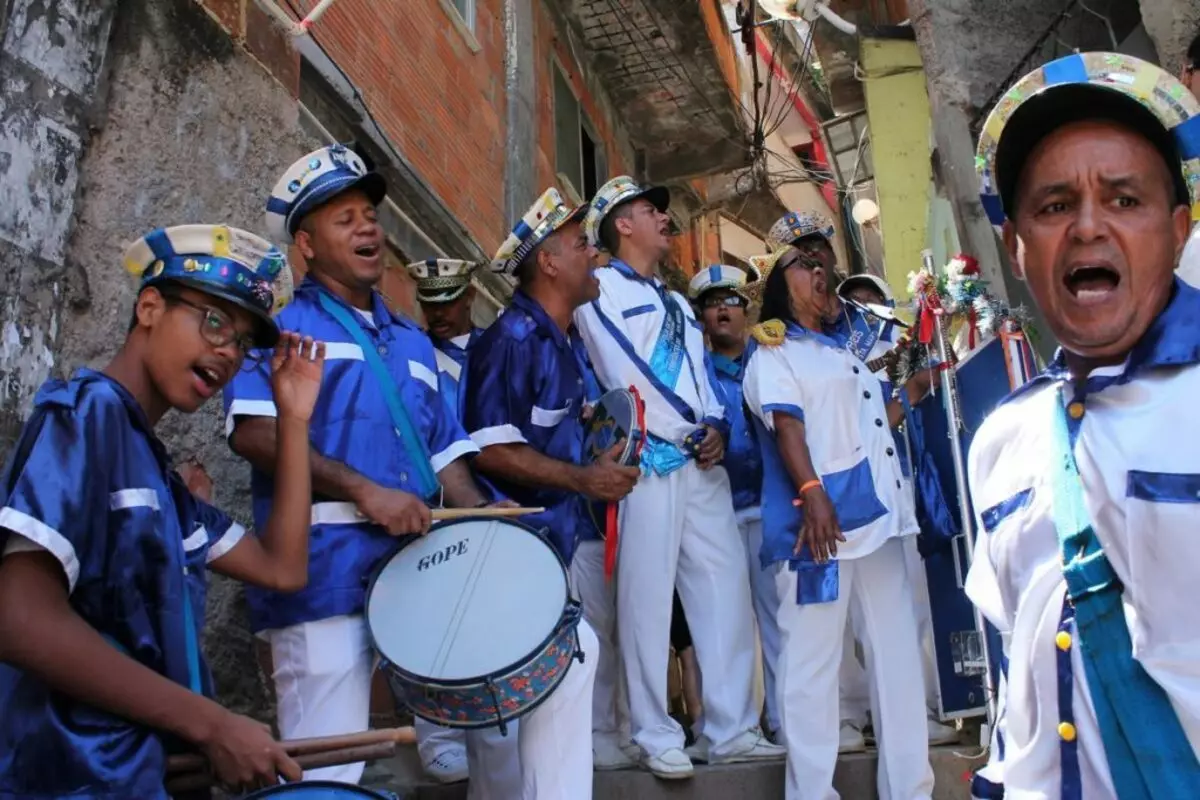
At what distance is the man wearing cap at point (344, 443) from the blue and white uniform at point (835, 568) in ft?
4.47

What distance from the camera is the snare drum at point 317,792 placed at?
83.0 inches

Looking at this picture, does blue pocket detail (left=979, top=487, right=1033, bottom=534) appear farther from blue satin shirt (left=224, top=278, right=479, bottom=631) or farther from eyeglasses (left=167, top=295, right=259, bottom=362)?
blue satin shirt (left=224, top=278, right=479, bottom=631)

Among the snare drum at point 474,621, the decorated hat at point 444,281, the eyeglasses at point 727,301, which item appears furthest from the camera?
the eyeglasses at point 727,301

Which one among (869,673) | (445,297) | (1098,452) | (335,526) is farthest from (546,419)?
(1098,452)

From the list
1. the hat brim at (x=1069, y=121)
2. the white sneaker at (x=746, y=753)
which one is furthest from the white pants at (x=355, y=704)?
the hat brim at (x=1069, y=121)

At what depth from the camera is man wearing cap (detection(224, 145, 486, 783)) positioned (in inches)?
127

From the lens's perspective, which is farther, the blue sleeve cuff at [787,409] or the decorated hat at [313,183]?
the blue sleeve cuff at [787,409]

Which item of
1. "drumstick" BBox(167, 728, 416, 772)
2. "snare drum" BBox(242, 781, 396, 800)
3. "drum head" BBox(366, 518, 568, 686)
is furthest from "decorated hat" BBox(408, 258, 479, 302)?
"snare drum" BBox(242, 781, 396, 800)

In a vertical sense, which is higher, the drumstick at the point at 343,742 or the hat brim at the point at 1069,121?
the hat brim at the point at 1069,121

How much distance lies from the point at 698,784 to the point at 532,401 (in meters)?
1.56

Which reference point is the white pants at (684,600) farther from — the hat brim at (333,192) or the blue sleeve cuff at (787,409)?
the hat brim at (333,192)

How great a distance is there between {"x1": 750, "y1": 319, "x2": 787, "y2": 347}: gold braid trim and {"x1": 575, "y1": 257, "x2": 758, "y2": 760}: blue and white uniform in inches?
14.9

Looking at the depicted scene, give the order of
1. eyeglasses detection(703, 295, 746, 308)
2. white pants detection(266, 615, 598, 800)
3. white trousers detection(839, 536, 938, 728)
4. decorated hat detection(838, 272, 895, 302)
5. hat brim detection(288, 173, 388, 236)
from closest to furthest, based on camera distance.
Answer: white pants detection(266, 615, 598, 800), hat brim detection(288, 173, 388, 236), white trousers detection(839, 536, 938, 728), eyeglasses detection(703, 295, 746, 308), decorated hat detection(838, 272, 895, 302)

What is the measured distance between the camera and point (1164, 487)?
166 cm
